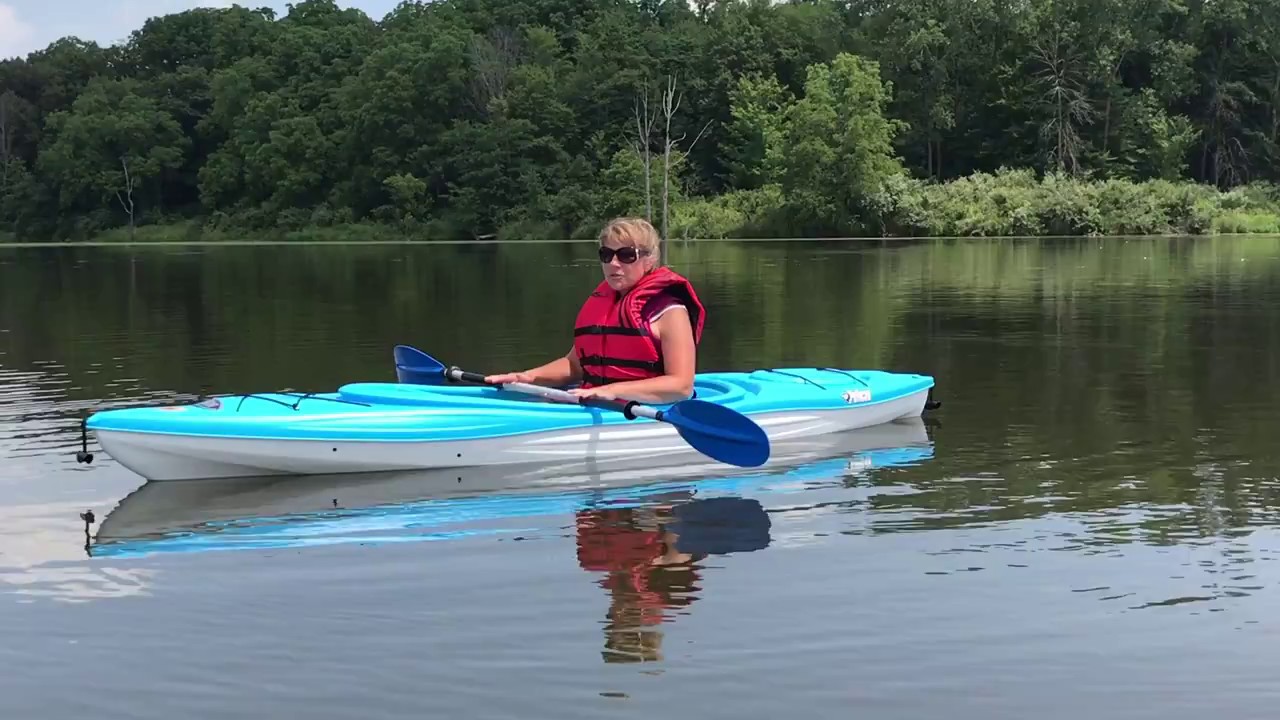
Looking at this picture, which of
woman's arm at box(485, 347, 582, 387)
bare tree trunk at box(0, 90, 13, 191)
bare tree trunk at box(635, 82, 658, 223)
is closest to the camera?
woman's arm at box(485, 347, 582, 387)

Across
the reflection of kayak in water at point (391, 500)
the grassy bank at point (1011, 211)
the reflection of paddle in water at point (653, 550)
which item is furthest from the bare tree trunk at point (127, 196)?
the reflection of paddle in water at point (653, 550)

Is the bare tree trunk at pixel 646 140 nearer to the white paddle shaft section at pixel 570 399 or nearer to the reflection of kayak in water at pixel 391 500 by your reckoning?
the white paddle shaft section at pixel 570 399

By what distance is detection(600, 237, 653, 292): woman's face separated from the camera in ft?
26.1

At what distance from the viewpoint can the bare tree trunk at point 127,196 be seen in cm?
7769

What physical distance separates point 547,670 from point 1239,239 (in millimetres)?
46192

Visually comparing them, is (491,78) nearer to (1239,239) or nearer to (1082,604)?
(1239,239)

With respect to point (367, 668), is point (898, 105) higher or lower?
higher

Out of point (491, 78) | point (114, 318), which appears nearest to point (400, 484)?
point (114, 318)

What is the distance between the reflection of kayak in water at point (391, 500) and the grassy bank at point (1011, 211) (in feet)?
146

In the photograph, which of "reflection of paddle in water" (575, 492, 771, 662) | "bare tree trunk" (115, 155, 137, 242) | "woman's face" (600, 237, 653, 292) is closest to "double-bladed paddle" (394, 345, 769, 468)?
"reflection of paddle in water" (575, 492, 771, 662)

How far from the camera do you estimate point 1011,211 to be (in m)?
52.2

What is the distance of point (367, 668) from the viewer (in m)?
4.88

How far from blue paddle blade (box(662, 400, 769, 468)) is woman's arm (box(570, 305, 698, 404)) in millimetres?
195

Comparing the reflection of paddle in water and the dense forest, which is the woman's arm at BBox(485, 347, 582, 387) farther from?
the dense forest
